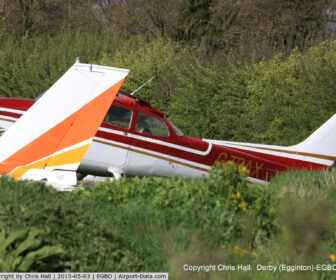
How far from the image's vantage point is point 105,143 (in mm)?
7832

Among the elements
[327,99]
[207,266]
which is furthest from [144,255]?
[327,99]

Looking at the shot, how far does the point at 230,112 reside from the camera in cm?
1422

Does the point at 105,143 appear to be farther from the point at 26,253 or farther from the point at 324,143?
the point at 324,143

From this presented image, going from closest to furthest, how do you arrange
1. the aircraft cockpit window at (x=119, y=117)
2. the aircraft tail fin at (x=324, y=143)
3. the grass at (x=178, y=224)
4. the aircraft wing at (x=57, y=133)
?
the grass at (x=178, y=224), the aircraft wing at (x=57, y=133), the aircraft cockpit window at (x=119, y=117), the aircraft tail fin at (x=324, y=143)

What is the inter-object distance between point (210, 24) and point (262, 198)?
87.8 feet

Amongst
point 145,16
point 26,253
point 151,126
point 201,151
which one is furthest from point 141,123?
point 145,16

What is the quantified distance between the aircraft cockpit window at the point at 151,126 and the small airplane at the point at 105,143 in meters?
0.02

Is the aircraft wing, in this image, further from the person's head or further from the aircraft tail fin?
the aircraft tail fin

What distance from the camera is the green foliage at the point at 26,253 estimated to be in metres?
3.62

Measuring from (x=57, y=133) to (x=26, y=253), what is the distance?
115 inches

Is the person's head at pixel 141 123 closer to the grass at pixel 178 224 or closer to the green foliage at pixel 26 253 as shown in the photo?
the grass at pixel 178 224

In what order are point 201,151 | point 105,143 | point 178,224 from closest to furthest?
point 178,224 < point 105,143 < point 201,151

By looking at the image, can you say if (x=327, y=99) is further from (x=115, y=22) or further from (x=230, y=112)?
(x=115, y=22)

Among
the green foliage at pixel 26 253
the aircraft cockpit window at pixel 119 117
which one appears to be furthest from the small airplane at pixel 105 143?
the green foliage at pixel 26 253
